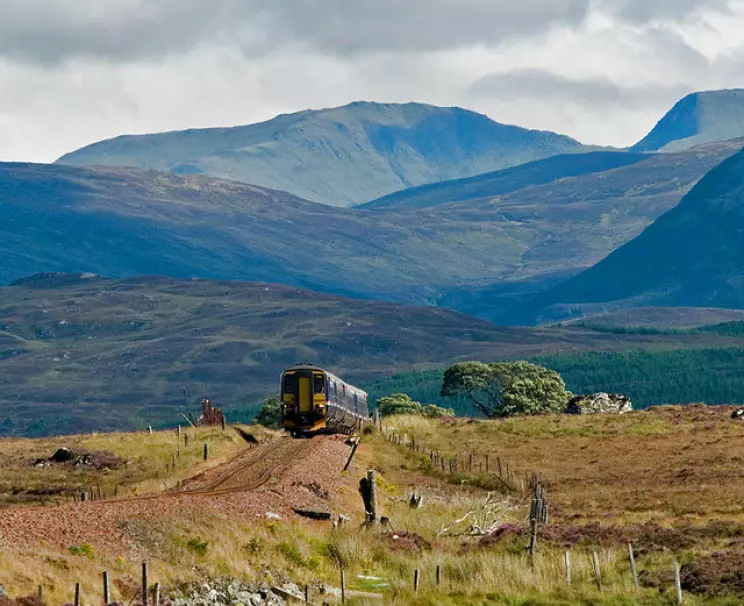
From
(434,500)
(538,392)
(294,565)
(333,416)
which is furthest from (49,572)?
(538,392)

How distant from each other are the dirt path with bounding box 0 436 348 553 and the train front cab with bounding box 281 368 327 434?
12629mm

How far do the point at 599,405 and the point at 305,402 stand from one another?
3640cm

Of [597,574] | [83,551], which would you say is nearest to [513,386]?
[597,574]

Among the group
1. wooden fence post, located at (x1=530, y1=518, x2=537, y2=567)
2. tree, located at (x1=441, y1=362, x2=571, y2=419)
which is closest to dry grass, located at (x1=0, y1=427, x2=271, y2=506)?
wooden fence post, located at (x1=530, y1=518, x2=537, y2=567)

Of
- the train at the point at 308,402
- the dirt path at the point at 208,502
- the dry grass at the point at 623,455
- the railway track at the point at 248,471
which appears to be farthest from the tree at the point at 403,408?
the dirt path at the point at 208,502

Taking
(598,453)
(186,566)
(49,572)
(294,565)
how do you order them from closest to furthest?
(49,572) < (186,566) < (294,565) < (598,453)

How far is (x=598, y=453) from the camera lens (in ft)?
257

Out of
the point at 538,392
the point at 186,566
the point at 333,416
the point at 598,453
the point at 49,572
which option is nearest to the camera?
the point at 49,572

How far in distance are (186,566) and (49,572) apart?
14.3 feet

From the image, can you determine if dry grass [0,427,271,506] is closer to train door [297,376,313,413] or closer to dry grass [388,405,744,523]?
train door [297,376,313,413]

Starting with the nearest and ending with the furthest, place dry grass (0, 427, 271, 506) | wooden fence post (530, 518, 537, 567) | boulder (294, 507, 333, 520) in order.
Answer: wooden fence post (530, 518, 537, 567), boulder (294, 507, 333, 520), dry grass (0, 427, 271, 506)

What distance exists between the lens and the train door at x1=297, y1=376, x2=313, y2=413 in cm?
8444

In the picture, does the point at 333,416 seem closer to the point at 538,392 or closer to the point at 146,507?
the point at 146,507

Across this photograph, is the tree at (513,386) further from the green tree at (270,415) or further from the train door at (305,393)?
the train door at (305,393)
